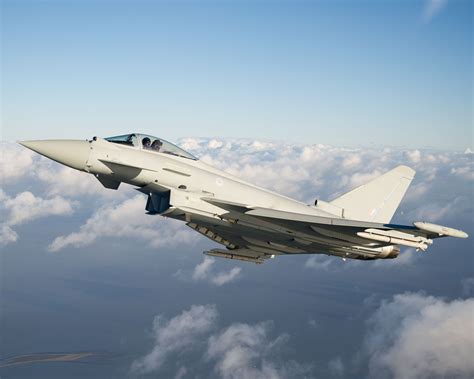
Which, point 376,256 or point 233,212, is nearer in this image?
point 233,212

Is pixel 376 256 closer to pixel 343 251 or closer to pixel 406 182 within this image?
pixel 343 251

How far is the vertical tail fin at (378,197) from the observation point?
23938 millimetres

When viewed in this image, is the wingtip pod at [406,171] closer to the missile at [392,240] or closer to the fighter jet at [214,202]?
the fighter jet at [214,202]

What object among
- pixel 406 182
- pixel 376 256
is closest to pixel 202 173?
pixel 376 256

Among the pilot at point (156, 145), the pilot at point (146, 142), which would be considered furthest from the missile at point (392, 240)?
the pilot at point (146, 142)

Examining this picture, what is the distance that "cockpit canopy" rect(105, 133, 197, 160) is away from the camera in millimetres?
19000

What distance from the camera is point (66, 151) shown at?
58.1 feet

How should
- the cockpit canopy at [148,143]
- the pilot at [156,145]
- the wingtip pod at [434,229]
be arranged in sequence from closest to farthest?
the wingtip pod at [434,229]
the cockpit canopy at [148,143]
the pilot at [156,145]

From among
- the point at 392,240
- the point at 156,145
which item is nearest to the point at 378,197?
the point at 392,240

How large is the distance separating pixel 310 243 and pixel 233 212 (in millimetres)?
4541

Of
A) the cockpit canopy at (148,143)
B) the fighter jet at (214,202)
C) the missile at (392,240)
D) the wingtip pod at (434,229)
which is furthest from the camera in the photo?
the missile at (392,240)

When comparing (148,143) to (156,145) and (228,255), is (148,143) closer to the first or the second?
(156,145)

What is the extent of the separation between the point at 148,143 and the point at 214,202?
12.4 feet

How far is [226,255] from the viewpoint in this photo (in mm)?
26109
